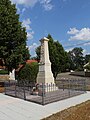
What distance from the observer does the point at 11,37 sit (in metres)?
22.1

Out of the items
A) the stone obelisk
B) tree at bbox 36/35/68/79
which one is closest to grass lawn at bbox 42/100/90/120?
the stone obelisk

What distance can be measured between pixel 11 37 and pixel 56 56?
1317 cm

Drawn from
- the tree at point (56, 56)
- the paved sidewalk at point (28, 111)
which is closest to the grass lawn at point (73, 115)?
the paved sidewalk at point (28, 111)

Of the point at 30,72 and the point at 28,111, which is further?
the point at 30,72

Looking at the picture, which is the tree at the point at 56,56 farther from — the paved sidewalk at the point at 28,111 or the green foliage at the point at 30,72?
the paved sidewalk at the point at 28,111

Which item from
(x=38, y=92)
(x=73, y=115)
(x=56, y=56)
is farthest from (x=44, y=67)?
(x=56, y=56)

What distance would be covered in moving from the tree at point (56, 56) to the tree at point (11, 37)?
35.4 ft

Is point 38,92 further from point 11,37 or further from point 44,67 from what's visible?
point 11,37

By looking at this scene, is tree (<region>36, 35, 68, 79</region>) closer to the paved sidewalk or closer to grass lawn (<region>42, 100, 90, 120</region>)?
the paved sidewalk

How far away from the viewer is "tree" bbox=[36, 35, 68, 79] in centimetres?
3378

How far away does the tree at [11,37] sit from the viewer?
850 inches

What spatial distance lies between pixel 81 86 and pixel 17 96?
6144 millimetres

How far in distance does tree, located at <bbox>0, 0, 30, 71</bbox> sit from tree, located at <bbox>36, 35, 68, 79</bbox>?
10.8 m

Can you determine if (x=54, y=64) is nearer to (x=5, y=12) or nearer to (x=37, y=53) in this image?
(x=37, y=53)
